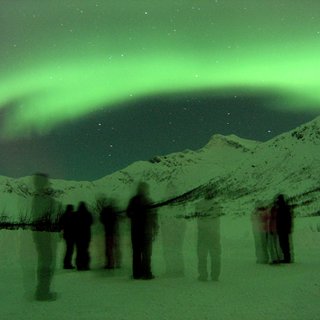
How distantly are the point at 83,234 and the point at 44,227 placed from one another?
0.21 metres

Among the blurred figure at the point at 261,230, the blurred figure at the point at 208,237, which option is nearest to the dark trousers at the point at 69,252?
the blurred figure at the point at 208,237

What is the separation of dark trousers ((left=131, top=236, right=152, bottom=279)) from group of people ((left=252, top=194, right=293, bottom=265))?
1.86 ft

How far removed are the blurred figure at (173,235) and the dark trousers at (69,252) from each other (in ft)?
1.58

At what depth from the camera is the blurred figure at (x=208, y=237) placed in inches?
129

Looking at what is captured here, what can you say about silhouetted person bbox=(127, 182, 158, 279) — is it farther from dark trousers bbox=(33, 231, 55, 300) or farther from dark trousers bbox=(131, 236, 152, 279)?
dark trousers bbox=(33, 231, 55, 300)

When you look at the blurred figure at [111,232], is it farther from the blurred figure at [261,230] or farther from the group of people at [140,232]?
the blurred figure at [261,230]

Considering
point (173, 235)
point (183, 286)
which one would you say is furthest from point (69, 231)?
point (183, 286)

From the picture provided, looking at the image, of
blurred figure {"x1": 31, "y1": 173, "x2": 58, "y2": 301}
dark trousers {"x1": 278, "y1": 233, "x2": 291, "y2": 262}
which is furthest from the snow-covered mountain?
dark trousers {"x1": 278, "y1": 233, "x2": 291, "y2": 262}

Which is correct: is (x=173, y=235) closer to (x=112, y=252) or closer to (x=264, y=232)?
(x=112, y=252)

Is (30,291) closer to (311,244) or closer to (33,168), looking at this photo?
(33,168)

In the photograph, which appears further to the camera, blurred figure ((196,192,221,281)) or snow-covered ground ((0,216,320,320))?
blurred figure ((196,192,221,281))

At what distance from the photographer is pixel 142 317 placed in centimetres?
314

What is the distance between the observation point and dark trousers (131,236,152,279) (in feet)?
10.7

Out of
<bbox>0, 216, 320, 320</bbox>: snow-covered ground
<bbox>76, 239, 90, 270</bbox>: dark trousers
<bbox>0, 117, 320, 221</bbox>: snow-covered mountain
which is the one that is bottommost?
<bbox>0, 216, 320, 320</bbox>: snow-covered ground
